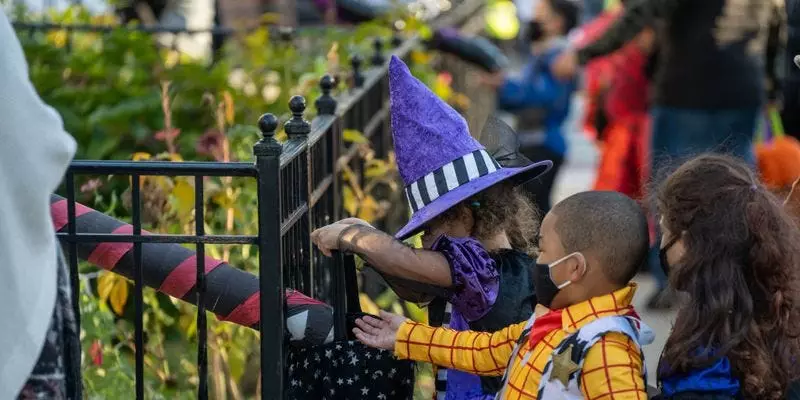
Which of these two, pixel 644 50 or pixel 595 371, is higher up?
pixel 644 50

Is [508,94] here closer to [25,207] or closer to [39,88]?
[39,88]

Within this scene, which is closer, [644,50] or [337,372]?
[337,372]

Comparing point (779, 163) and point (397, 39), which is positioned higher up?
point (397, 39)

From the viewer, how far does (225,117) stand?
5.32m

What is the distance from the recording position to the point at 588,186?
433 inches

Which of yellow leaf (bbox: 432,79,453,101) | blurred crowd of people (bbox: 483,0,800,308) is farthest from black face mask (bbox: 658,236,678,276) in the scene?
yellow leaf (bbox: 432,79,453,101)

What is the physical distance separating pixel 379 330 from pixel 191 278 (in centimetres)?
44

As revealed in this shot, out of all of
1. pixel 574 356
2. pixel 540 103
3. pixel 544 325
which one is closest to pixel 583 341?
pixel 574 356

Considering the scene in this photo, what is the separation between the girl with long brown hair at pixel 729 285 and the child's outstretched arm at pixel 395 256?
46 centimetres

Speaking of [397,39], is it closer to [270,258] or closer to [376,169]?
[376,169]

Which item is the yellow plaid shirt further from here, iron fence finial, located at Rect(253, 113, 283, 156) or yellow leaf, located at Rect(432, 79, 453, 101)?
yellow leaf, located at Rect(432, 79, 453, 101)

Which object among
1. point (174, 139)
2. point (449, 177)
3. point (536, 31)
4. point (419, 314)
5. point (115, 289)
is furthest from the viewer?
point (536, 31)

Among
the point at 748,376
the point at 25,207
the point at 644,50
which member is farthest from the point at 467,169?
the point at 644,50

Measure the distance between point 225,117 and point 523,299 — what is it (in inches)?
95.0
